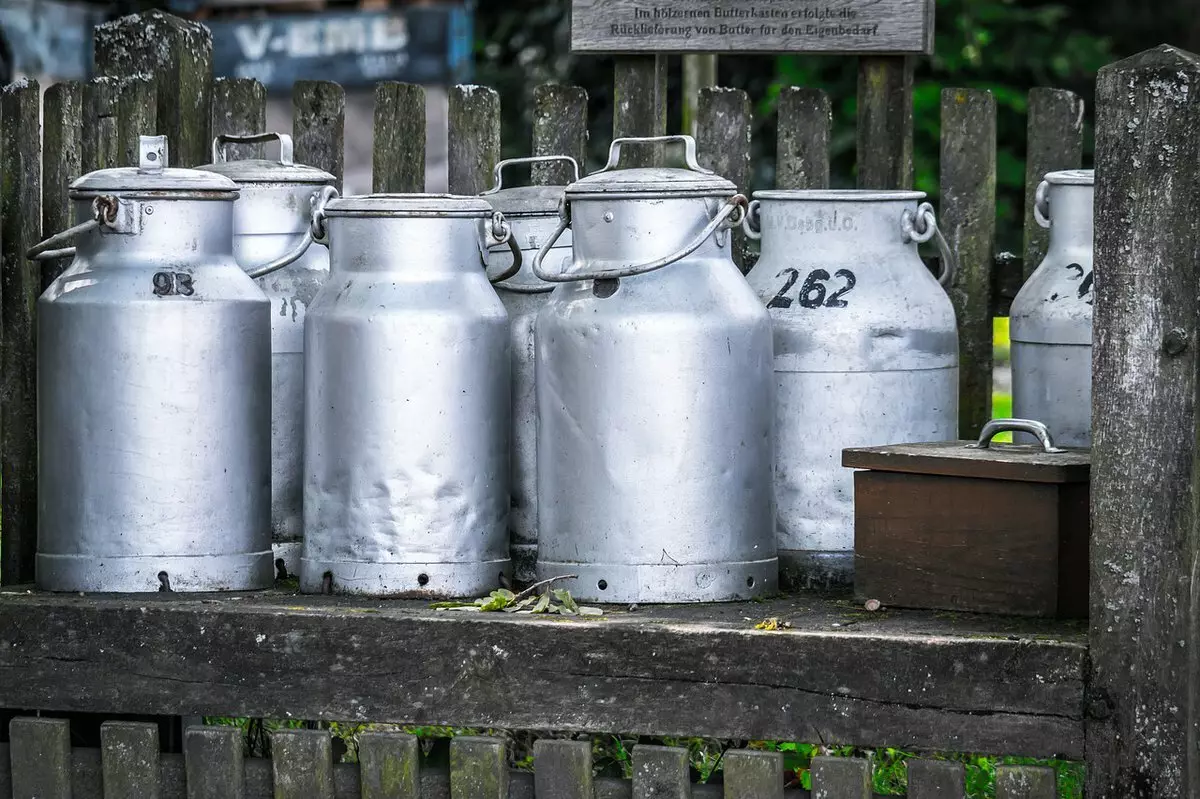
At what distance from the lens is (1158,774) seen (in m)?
2.23

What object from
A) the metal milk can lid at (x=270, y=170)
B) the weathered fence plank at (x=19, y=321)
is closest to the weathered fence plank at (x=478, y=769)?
the weathered fence plank at (x=19, y=321)

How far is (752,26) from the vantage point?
3.31 m

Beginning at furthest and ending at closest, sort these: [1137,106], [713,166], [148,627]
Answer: [713,166]
[148,627]
[1137,106]

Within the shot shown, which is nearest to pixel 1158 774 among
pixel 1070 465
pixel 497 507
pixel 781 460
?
pixel 1070 465

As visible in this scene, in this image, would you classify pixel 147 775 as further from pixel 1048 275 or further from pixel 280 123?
pixel 280 123

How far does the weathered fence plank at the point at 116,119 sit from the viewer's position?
2.95 metres

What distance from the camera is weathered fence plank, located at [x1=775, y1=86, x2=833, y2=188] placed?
128 inches

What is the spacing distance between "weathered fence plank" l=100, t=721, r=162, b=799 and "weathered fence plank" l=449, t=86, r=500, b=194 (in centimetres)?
118

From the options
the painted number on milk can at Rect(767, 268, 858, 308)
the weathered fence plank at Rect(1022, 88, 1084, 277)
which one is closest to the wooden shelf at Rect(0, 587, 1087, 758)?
the painted number on milk can at Rect(767, 268, 858, 308)

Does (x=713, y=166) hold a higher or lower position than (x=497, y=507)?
higher


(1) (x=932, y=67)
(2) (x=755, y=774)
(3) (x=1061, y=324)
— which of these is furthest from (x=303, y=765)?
(1) (x=932, y=67)

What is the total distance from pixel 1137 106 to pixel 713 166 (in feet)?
3.73

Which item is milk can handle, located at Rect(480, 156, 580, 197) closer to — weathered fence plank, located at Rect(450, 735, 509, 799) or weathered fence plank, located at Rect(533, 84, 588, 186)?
weathered fence plank, located at Rect(533, 84, 588, 186)

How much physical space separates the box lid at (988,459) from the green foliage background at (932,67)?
4436mm
